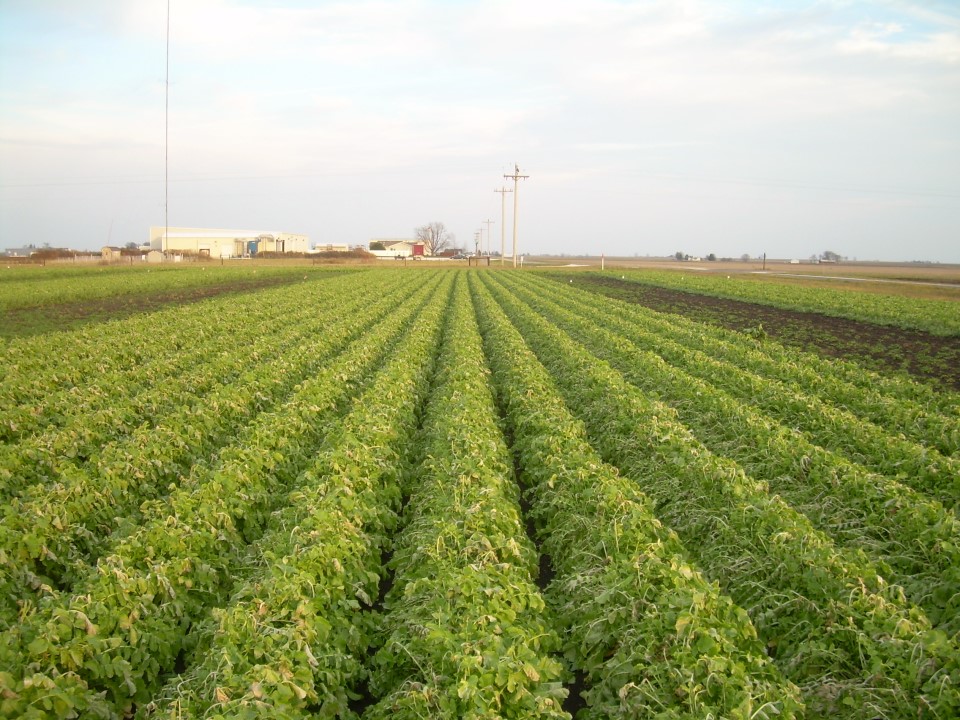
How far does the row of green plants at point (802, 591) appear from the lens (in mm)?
4152

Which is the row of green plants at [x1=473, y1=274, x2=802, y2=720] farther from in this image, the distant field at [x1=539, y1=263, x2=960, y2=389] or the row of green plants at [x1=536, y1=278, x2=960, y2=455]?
the distant field at [x1=539, y1=263, x2=960, y2=389]

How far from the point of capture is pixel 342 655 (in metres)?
4.60

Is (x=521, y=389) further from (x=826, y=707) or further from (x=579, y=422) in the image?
(x=826, y=707)

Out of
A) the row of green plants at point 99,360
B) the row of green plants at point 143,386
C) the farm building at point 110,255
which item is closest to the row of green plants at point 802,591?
the row of green plants at point 143,386

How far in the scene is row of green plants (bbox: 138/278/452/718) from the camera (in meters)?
3.94

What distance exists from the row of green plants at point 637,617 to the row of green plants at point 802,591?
0.47 m

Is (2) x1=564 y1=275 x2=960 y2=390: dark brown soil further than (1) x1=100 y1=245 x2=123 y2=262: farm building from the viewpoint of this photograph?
No

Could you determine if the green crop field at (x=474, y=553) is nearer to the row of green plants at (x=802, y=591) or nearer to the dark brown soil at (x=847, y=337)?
the row of green plants at (x=802, y=591)

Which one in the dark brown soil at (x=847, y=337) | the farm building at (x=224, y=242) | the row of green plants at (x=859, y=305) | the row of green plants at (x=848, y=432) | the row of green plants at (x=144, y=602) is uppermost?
the farm building at (x=224, y=242)

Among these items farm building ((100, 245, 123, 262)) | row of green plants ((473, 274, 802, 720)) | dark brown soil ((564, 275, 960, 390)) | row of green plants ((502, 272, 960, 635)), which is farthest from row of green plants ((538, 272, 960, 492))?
farm building ((100, 245, 123, 262))

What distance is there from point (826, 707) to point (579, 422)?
584 cm

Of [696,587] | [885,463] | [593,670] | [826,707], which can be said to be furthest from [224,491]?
[885,463]

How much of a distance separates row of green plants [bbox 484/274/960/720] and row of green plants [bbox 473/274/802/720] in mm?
467

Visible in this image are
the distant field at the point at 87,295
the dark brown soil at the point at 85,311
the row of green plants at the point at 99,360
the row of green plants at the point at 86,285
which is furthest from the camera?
the row of green plants at the point at 86,285
